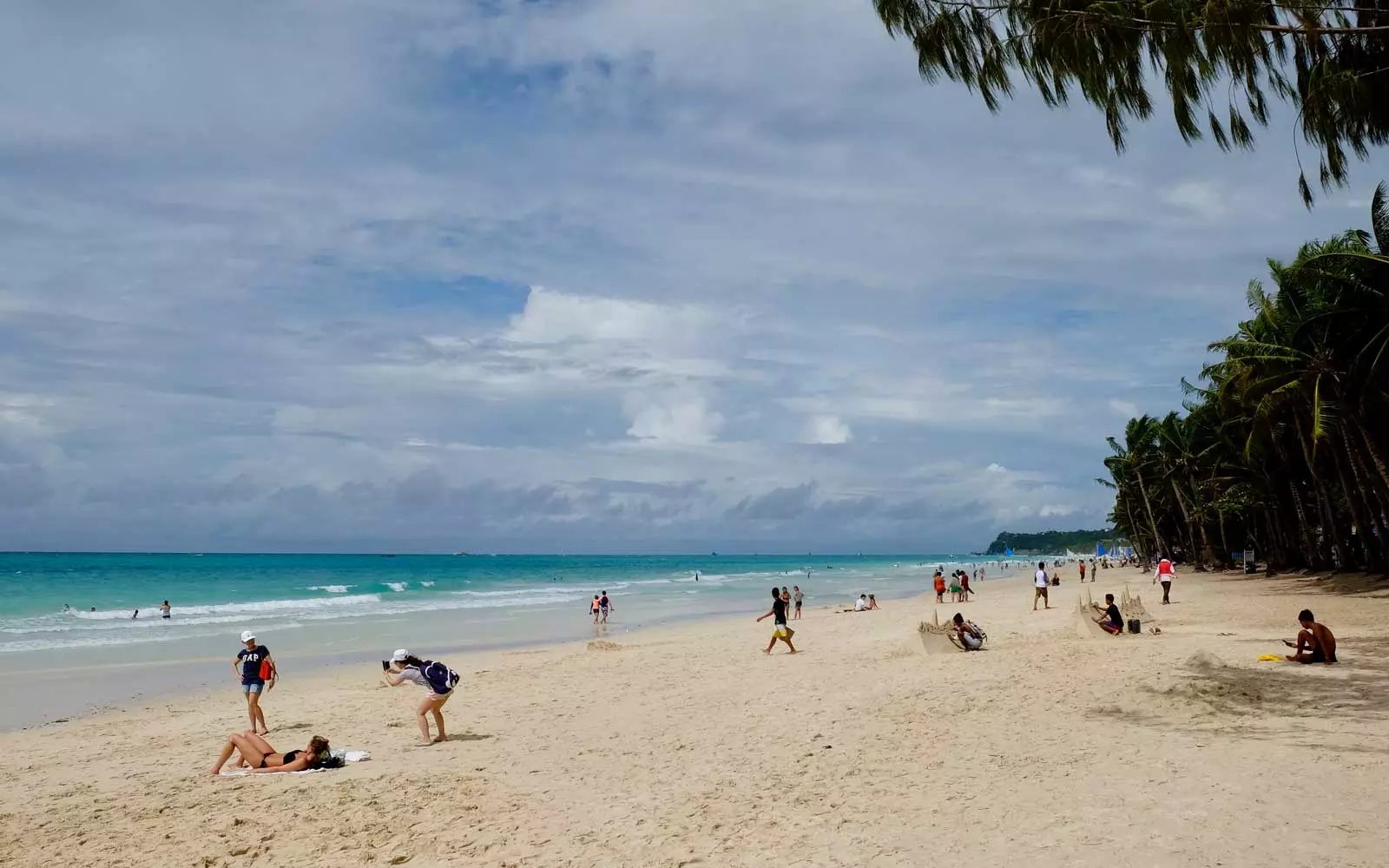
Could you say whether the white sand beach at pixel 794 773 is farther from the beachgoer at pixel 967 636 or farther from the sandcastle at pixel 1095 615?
the sandcastle at pixel 1095 615

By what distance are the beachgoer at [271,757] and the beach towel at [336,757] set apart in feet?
0.15

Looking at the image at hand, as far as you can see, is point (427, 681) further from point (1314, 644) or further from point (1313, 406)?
point (1313, 406)

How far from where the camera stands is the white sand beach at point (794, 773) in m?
6.49

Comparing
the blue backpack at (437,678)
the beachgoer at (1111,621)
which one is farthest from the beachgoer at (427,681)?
the beachgoer at (1111,621)

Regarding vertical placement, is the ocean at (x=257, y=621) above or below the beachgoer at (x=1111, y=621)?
below

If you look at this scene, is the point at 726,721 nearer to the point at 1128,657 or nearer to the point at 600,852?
the point at 600,852

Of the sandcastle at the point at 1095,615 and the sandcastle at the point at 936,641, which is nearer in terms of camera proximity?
the sandcastle at the point at 936,641

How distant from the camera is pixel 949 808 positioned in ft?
23.4

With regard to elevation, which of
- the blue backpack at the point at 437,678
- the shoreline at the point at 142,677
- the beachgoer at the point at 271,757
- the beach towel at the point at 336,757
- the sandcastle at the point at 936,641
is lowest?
the shoreline at the point at 142,677

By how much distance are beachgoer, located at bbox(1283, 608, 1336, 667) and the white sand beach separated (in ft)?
1.11

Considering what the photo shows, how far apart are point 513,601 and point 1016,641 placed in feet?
116

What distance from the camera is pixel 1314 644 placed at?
12.5 meters

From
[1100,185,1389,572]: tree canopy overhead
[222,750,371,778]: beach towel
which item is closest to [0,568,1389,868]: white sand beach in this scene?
[222,750,371,778]: beach towel

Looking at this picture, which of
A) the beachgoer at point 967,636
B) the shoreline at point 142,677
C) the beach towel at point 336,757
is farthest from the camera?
the beachgoer at point 967,636
